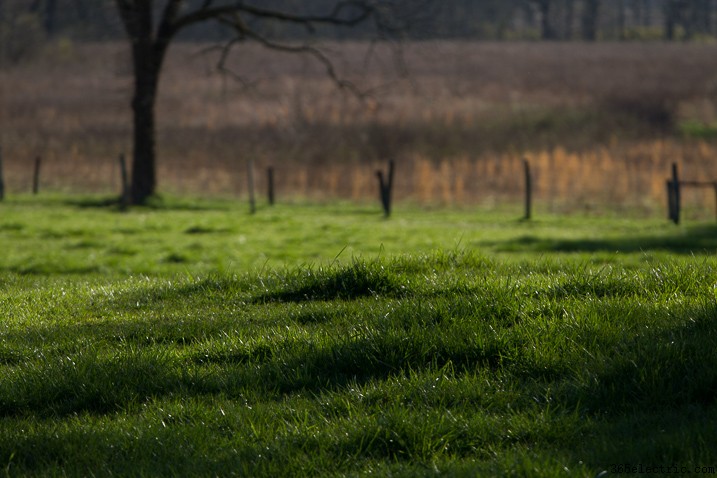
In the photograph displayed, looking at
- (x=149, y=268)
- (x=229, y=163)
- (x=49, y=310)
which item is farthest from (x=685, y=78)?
(x=49, y=310)

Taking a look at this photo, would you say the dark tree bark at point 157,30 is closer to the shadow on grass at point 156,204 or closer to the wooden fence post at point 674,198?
the shadow on grass at point 156,204

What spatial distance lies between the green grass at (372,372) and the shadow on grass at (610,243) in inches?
372

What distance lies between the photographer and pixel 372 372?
16.4 feet

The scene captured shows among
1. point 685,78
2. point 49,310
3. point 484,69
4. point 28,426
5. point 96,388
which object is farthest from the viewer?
point 484,69

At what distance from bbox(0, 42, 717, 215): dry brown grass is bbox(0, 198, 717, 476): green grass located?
64.4 feet

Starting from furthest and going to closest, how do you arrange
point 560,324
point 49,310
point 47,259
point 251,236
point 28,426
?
point 251,236 → point 47,259 → point 49,310 → point 560,324 → point 28,426

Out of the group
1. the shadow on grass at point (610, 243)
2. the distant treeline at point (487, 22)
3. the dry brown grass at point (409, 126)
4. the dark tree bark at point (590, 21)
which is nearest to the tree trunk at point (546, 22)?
the distant treeline at point (487, 22)

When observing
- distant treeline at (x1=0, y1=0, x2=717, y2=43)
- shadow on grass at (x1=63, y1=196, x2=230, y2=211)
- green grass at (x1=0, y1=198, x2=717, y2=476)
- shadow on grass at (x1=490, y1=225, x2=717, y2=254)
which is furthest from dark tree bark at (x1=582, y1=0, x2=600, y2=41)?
green grass at (x1=0, y1=198, x2=717, y2=476)

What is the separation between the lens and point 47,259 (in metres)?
15.3

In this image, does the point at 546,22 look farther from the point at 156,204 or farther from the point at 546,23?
the point at 156,204

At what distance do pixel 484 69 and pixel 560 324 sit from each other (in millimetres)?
57410

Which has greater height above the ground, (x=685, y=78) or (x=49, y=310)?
(x=685, y=78)

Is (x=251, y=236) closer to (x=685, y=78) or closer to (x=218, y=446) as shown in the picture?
(x=218, y=446)

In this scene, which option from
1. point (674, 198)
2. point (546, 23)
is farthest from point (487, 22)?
point (674, 198)
